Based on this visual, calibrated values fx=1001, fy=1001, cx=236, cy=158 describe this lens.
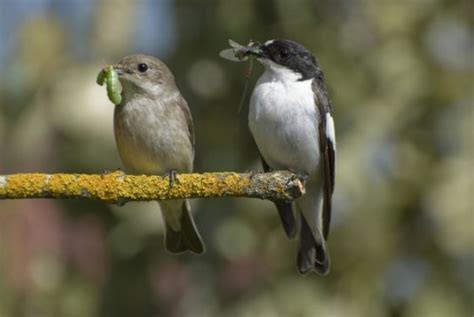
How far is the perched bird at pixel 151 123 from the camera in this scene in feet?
15.2

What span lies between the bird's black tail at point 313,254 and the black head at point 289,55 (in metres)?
0.84

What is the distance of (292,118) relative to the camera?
14.0 ft

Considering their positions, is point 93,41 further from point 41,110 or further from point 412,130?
point 412,130

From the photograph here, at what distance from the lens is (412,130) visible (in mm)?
5840

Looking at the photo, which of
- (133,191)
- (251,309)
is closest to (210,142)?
(251,309)

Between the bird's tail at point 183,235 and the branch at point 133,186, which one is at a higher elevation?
the branch at point 133,186

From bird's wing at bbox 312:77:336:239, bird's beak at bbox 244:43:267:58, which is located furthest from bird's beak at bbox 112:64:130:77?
bird's wing at bbox 312:77:336:239

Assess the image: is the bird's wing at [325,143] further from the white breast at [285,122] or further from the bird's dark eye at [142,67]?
the bird's dark eye at [142,67]

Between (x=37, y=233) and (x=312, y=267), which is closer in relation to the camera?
(x=312, y=267)

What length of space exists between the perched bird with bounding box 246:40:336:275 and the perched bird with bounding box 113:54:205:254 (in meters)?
0.55

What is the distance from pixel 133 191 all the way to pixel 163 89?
2230mm

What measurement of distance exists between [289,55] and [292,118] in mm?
284

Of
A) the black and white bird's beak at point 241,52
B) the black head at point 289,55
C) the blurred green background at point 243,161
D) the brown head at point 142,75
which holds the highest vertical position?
the black and white bird's beak at point 241,52

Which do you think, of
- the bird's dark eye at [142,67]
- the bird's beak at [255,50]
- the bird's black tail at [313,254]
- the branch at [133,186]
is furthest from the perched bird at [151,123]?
the branch at [133,186]
